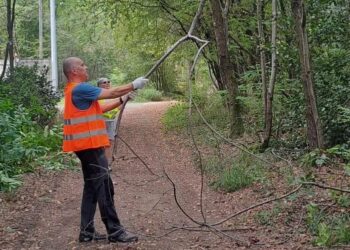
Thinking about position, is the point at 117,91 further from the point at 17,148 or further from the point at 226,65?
the point at 226,65

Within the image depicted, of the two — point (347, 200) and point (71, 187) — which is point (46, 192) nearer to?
point (71, 187)

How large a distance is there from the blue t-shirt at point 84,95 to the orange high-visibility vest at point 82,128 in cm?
5

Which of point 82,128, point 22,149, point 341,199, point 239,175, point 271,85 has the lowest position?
point 239,175

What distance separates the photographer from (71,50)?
50156 mm

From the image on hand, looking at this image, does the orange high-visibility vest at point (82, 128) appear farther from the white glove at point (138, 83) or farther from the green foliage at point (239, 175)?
the green foliage at point (239, 175)

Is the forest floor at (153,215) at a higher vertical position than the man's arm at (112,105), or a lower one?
lower

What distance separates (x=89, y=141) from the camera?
19.5 feet

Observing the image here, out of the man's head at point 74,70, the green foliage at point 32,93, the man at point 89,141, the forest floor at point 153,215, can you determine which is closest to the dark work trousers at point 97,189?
the man at point 89,141

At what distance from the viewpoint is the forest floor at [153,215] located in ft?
19.9

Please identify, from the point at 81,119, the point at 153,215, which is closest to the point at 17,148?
the point at 153,215

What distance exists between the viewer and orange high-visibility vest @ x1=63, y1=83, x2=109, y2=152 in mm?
5930

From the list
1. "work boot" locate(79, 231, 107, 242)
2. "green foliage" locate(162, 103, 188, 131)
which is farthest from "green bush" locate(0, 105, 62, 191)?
"green foliage" locate(162, 103, 188, 131)

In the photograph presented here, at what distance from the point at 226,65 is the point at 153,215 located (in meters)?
6.63

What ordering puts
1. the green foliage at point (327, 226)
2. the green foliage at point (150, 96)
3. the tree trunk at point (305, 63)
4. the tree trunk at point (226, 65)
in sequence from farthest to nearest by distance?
1. the green foliage at point (150, 96)
2. the tree trunk at point (226, 65)
3. the tree trunk at point (305, 63)
4. the green foliage at point (327, 226)
